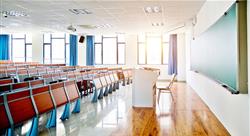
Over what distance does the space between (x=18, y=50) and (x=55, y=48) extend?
9.06 ft

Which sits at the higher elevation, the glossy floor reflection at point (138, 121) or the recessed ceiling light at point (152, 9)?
the recessed ceiling light at point (152, 9)

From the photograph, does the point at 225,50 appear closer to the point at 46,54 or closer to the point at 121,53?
the point at 121,53

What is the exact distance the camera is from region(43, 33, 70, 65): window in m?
15.5

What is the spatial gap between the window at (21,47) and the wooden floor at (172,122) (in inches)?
488

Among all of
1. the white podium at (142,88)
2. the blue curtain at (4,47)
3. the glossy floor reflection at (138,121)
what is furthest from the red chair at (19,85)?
the blue curtain at (4,47)

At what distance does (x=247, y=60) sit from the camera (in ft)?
8.99

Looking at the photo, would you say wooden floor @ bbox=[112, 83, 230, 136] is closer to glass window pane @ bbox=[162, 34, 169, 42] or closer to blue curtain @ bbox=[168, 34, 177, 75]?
blue curtain @ bbox=[168, 34, 177, 75]

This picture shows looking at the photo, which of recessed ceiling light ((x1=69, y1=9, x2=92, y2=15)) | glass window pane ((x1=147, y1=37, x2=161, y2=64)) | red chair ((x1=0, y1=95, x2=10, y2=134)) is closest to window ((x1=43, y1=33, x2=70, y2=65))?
glass window pane ((x1=147, y1=37, x2=161, y2=64))

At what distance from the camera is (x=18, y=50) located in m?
15.9

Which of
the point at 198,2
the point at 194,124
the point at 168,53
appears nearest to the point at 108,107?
the point at 194,124

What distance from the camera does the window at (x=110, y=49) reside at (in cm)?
1482

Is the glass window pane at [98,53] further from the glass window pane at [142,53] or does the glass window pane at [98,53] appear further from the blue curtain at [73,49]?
the glass window pane at [142,53]

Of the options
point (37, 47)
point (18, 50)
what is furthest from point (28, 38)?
point (18, 50)

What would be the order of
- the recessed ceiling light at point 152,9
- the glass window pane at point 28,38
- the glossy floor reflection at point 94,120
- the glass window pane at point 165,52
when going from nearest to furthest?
the glossy floor reflection at point 94,120
the recessed ceiling light at point 152,9
the glass window pane at point 165,52
the glass window pane at point 28,38
